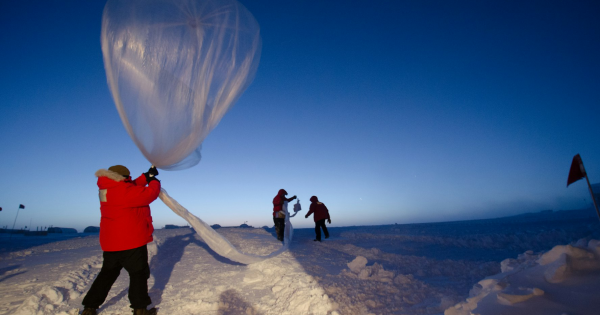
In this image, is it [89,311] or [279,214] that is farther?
[279,214]

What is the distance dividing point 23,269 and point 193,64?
460 centimetres

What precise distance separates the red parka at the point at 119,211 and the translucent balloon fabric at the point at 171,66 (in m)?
0.58

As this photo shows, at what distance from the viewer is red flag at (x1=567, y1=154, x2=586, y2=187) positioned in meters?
2.76

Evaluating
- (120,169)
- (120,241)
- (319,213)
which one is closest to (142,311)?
(120,241)

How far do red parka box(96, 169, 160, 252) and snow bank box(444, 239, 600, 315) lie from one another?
321cm

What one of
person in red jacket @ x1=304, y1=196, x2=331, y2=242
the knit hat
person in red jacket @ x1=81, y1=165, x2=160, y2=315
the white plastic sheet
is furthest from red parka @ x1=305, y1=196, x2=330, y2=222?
the knit hat

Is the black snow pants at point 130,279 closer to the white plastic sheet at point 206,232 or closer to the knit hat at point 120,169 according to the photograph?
the white plastic sheet at point 206,232

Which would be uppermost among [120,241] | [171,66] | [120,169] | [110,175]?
[171,66]

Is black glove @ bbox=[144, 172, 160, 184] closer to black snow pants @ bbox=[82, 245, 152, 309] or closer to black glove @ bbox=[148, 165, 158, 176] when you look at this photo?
black glove @ bbox=[148, 165, 158, 176]

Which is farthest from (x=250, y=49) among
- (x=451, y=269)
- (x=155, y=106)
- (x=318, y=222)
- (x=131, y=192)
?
(x=318, y=222)

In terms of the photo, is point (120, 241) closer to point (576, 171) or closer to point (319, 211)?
point (576, 171)

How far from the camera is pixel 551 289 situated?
1873 millimetres

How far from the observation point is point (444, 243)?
33.8 ft

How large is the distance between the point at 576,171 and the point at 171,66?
476cm
